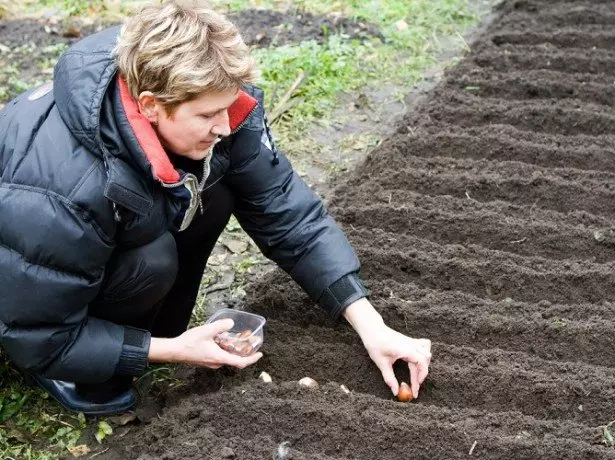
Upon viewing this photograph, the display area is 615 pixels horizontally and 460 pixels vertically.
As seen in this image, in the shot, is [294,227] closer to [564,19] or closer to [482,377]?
[482,377]

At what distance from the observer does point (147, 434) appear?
2.69 meters

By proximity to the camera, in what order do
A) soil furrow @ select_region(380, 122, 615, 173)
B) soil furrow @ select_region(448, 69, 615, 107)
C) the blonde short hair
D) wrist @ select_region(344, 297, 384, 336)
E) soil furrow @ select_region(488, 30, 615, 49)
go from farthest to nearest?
soil furrow @ select_region(488, 30, 615, 49) < soil furrow @ select_region(448, 69, 615, 107) < soil furrow @ select_region(380, 122, 615, 173) < wrist @ select_region(344, 297, 384, 336) < the blonde short hair

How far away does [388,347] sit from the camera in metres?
2.72

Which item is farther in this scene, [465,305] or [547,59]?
[547,59]

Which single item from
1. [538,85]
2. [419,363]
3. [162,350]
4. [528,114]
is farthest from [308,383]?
[538,85]

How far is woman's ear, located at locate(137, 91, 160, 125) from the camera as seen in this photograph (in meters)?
2.27

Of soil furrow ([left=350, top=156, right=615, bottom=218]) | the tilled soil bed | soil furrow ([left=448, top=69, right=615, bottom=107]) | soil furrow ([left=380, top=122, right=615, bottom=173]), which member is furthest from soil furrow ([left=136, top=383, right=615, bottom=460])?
soil furrow ([left=448, top=69, right=615, bottom=107])

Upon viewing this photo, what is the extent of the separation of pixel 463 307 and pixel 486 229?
56 cm

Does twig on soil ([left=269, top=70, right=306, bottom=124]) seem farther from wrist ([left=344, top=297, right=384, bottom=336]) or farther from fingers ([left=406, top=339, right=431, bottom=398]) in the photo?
fingers ([left=406, top=339, right=431, bottom=398])

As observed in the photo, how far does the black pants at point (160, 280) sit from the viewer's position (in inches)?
100

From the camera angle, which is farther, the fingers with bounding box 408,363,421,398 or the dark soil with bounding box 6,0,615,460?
the fingers with bounding box 408,363,421,398

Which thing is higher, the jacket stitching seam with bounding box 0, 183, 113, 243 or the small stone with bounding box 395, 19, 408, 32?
the jacket stitching seam with bounding box 0, 183, 113, 243

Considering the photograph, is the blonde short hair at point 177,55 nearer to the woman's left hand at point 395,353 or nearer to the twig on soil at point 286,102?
the woman's left hand at point 395,353

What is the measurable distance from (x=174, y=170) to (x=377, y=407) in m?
0.98
